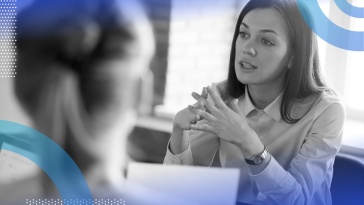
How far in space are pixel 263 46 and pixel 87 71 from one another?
0.43 m

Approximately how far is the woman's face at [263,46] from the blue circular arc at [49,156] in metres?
0.44

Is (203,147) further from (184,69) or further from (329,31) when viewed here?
(329,31)

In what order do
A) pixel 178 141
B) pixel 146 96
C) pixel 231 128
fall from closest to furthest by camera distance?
pixel 231 128 → pixel 178 141 → pixel 146 96

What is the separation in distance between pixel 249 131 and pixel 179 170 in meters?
0.22

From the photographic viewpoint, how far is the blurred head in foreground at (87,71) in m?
0.66

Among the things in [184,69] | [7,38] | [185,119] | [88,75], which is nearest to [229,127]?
[185,119]

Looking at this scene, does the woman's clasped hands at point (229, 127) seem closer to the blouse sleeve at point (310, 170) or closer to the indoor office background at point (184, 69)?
the blouse sleeve at point (310, 170)

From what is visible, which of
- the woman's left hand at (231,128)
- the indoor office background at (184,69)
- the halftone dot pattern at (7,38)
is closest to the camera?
the woman's left hand at (231,128)

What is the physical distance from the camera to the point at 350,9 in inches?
18.8

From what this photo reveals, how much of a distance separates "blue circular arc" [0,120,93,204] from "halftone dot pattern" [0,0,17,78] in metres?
0.13

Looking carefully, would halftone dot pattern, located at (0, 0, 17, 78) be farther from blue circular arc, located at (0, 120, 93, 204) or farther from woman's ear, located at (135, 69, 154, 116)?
woman's ear, located at (135, 69, 154, 116)

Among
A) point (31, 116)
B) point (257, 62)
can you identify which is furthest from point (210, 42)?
point (31, 116)

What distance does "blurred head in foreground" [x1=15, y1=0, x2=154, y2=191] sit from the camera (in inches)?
26.0

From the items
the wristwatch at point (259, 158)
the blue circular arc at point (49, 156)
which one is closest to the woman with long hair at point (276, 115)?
the wristwatch at point (259, 158)
